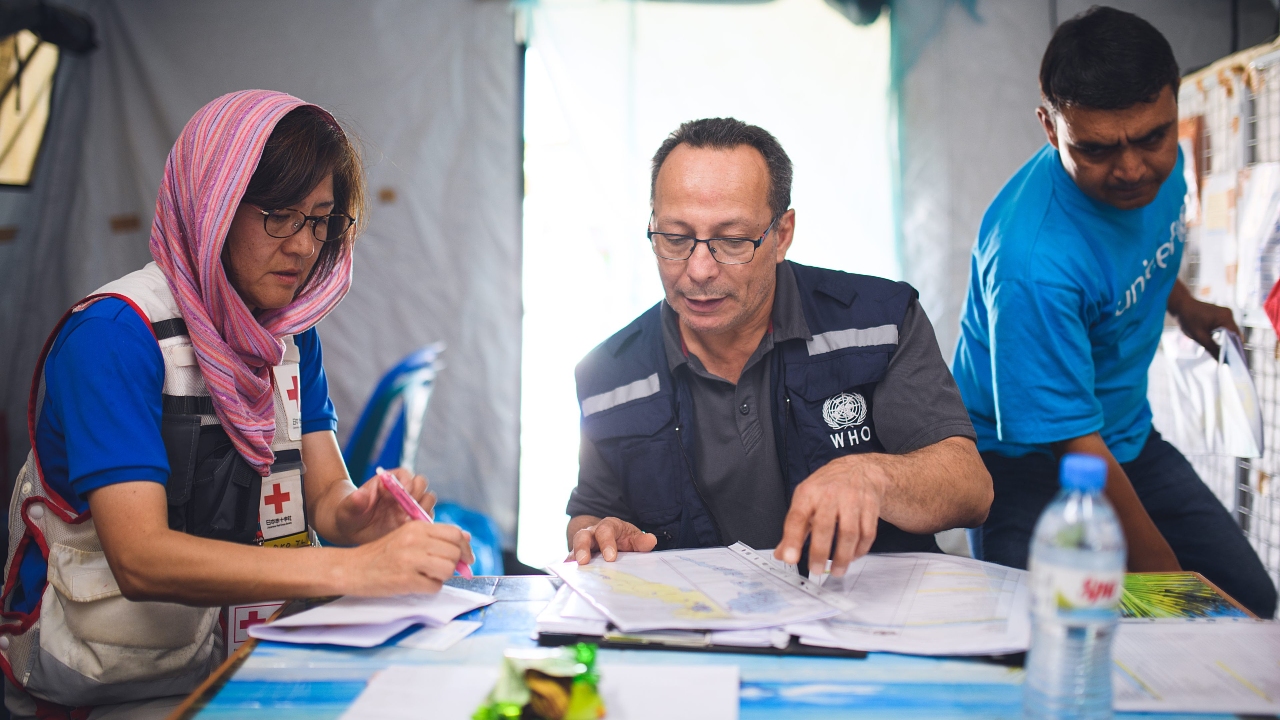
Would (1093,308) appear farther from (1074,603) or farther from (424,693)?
(424,693)

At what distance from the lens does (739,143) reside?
5.72ft

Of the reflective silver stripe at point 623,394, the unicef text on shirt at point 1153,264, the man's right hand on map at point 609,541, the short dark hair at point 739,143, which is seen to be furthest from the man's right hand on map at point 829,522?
the unicef text on shirt at point 1153,264

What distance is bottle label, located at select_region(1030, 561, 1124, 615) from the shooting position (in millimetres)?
817

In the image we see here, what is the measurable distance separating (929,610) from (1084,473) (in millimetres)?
433

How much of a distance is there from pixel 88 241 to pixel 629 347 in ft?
9.67

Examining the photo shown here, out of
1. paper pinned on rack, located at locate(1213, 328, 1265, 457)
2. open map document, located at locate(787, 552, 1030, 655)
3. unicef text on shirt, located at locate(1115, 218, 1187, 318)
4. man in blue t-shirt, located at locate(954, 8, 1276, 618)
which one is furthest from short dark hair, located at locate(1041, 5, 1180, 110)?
open map document, located at locate(787, 552, 1030, 655)

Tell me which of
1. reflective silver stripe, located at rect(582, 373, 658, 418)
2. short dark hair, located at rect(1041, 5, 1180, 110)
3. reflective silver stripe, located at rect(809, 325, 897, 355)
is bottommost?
reflective silver stripe, located at rect(582, 373, 658, 418)

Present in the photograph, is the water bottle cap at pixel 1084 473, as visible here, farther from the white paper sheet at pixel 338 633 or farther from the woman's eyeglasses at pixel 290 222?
the woman's eyeglasses at pixel 290 222

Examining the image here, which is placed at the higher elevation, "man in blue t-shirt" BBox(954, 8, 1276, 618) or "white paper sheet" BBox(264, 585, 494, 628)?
"man in blue t-shirt" BBox(954, 8, 1276, 618)

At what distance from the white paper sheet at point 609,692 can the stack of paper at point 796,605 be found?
0.10 m

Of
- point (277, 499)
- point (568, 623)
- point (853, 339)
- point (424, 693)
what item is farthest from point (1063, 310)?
point (277, 499)

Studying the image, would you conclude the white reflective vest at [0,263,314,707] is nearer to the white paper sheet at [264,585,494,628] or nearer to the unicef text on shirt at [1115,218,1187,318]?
the white paper sheet at [264,585,494,628]

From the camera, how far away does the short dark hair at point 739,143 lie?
5.73ft

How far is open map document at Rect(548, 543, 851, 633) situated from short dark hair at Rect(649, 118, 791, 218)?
0.77m
